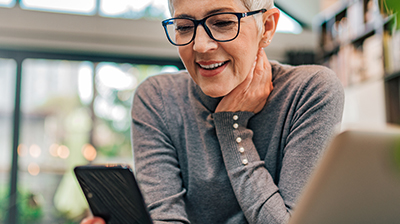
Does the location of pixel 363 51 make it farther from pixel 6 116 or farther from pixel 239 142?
pixel 6 116

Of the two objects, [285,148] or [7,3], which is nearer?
[285,148]

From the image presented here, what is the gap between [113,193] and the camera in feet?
1.99

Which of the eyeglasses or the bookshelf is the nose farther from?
the bookshelf

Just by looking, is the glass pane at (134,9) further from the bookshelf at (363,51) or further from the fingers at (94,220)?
the fingers at (94,220)

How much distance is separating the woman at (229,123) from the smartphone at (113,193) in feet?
0.75

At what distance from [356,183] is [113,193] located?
408 mm

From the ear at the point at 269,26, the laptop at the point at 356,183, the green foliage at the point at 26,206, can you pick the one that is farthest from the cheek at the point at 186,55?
the green foliage at the point at 26,206

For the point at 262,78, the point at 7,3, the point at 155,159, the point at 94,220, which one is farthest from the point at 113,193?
the point at 7,3

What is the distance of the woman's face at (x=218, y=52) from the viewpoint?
0.86m

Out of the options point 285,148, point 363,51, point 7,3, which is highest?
point 7,3

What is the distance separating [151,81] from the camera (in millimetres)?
1104

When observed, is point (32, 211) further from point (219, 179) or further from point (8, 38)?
point (219, 179)

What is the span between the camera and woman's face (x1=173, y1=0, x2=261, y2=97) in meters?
0.86

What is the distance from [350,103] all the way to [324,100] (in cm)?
275
